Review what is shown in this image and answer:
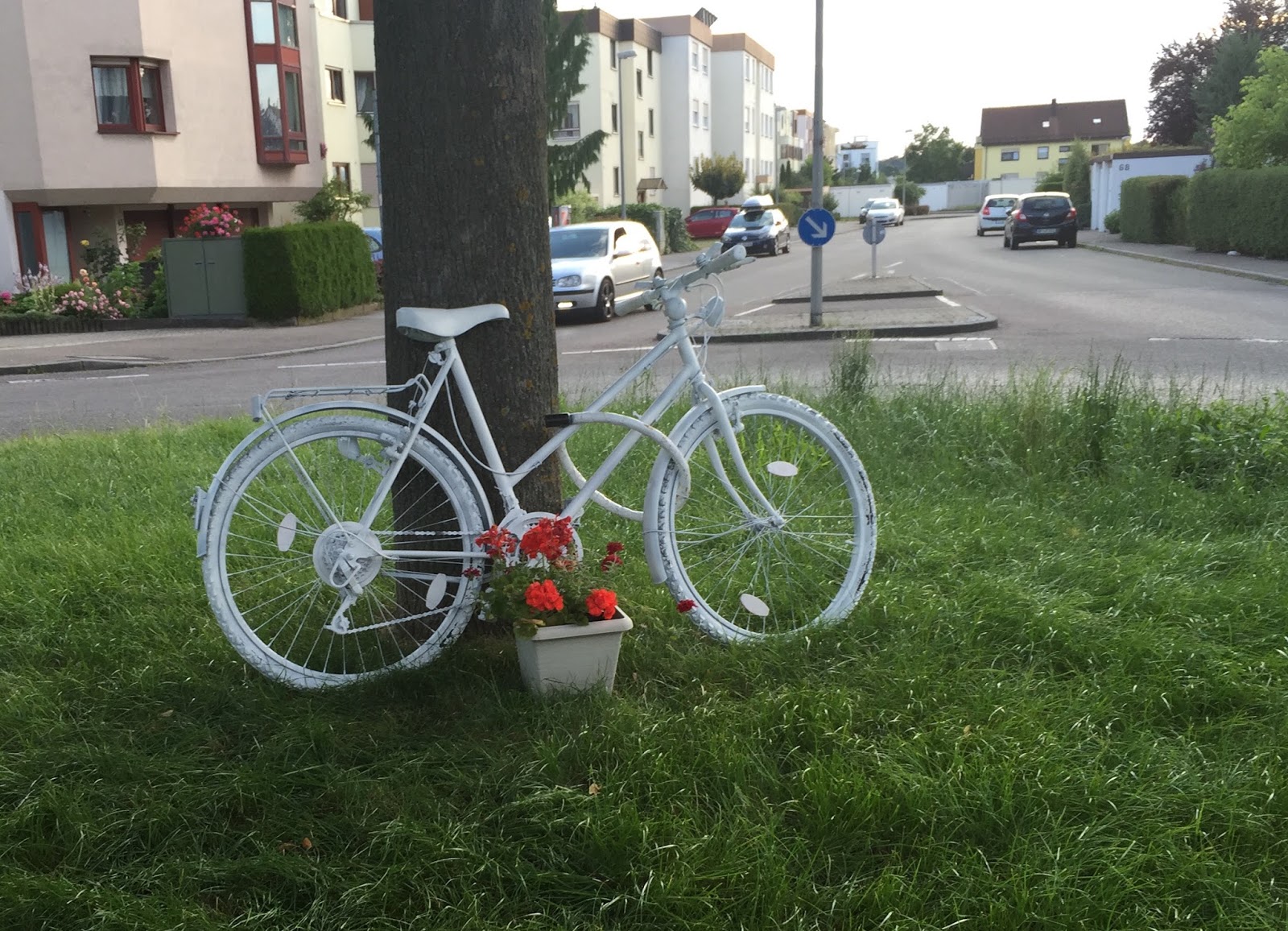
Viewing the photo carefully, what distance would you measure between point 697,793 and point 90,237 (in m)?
29.2

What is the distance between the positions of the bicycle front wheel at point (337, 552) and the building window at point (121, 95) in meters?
26.8

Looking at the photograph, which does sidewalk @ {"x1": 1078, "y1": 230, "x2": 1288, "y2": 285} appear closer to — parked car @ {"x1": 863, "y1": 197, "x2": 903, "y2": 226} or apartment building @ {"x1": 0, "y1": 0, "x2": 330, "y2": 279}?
apartment building @ {"x1": 0, "y1": 0, "x2": 330, "y2": 279}

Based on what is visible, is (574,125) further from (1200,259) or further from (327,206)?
(1200,259)

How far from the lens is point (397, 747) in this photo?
3.12 meters

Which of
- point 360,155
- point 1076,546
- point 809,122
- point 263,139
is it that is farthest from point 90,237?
point 809,122

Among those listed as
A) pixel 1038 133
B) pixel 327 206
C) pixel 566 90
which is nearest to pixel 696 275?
pixel 327 206

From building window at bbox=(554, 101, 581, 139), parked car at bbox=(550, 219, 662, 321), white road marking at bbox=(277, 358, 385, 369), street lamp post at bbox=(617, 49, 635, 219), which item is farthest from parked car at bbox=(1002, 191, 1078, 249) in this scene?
white road marking at bbox=(277, 358, 385, 369)

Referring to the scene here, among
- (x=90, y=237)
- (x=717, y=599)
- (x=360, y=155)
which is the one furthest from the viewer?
(x=360, y=155)

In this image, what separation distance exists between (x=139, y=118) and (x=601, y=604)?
28214 mm

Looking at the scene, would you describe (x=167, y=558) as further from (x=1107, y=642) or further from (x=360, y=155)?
(x=360, y=155)

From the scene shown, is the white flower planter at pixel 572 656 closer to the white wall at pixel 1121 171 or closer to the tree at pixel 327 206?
the tree at pixel 327 206

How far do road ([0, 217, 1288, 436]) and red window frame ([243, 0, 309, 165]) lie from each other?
13.9 m

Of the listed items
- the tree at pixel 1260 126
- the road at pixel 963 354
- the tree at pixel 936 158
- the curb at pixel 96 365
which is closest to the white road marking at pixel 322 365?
the road at pixel 963 354

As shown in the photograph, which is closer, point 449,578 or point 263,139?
point 449,578
